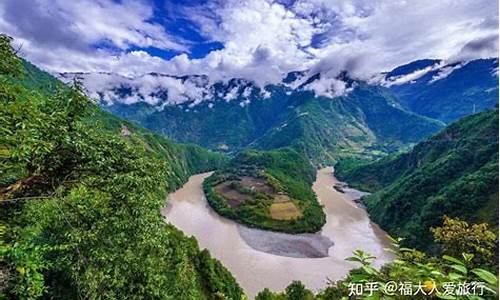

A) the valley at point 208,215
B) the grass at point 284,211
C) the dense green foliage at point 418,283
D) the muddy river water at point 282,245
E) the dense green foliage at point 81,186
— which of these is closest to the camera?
the dense green foliage at point 418,283

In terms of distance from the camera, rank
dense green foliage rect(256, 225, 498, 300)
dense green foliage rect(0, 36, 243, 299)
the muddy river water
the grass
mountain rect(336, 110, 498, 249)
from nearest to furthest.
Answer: dense green foliage rect(256, 225, 498, 300) < dense green foliage rect(0, 36, 243, 299) < the muddy river water < mountain rect(336, 110, 498, 249) < the grass

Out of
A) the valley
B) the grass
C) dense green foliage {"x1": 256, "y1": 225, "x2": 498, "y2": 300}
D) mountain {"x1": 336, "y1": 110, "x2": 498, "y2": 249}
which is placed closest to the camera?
dense green foliage {"x1": 256, "y1": 225, "x2": 498, "y2": 300}

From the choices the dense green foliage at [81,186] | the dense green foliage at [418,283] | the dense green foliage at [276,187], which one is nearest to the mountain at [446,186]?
the dense green foliage at [276,187]

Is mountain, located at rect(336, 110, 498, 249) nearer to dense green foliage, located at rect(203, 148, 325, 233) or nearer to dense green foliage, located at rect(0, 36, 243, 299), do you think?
dense green foliage, located at rect(203, 148, 325, 233)

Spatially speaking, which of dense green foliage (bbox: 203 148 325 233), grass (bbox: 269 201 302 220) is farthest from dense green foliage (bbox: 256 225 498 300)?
grass (bbox: 269 201 302 220)

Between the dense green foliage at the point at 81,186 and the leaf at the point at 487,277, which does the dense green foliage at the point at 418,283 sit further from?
the dense green foliage at the point at 81,186

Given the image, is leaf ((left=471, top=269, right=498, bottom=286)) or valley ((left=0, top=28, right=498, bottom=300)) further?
valley ((left=0, top=28, right=498, bottom=300))

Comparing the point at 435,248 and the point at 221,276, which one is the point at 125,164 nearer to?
the point at 221,276

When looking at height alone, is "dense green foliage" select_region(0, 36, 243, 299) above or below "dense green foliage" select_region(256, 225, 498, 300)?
above
